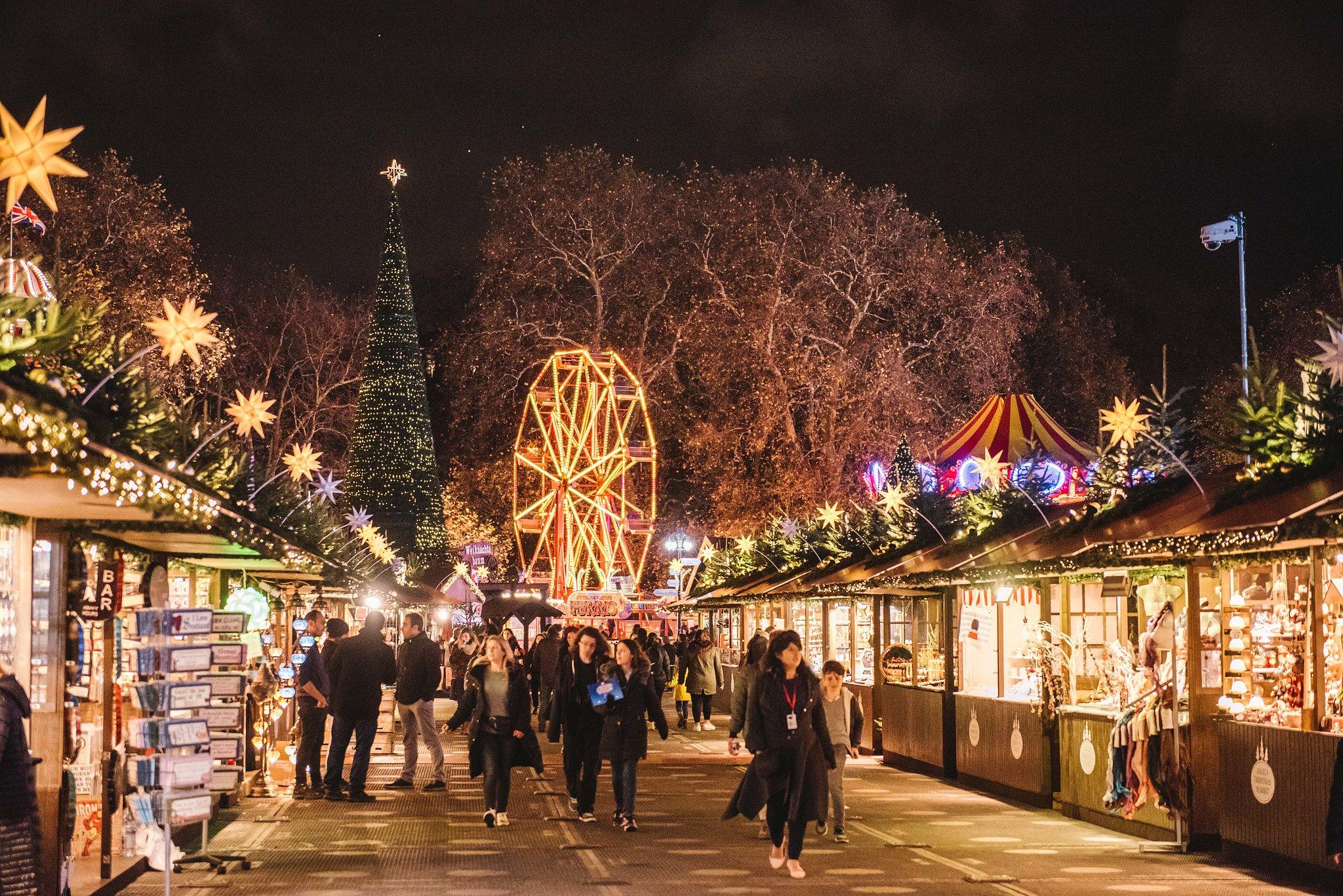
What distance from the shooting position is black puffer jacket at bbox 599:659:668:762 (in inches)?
530

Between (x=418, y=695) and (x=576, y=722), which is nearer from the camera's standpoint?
(x=576, y=722)

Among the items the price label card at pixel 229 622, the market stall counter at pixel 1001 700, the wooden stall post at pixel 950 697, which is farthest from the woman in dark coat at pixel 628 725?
the wooden stall post at pixel 950 697

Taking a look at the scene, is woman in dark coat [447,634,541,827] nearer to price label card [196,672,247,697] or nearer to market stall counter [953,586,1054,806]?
price label card [196,672,247,697]

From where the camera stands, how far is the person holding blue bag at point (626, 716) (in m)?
13.4

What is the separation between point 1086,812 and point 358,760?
6445 millimetres

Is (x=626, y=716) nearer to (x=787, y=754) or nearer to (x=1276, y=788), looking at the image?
(x=787, y=754)

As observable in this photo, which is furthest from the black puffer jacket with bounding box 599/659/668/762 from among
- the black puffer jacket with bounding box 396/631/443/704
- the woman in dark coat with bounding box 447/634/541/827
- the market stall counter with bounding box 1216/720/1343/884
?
the market stall counter with bounding box 1216/720/1343/884

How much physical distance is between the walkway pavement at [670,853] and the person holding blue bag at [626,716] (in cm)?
30

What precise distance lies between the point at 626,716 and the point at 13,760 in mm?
6829

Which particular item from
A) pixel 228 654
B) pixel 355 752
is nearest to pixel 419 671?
pixel 355 752

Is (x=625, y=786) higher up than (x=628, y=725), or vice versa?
(x=628, y=725)

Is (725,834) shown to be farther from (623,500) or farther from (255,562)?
(623,500)

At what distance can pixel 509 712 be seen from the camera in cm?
1377

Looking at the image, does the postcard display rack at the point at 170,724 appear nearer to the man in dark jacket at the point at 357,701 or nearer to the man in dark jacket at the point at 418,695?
the man in dark jacket at the point at 357,701
